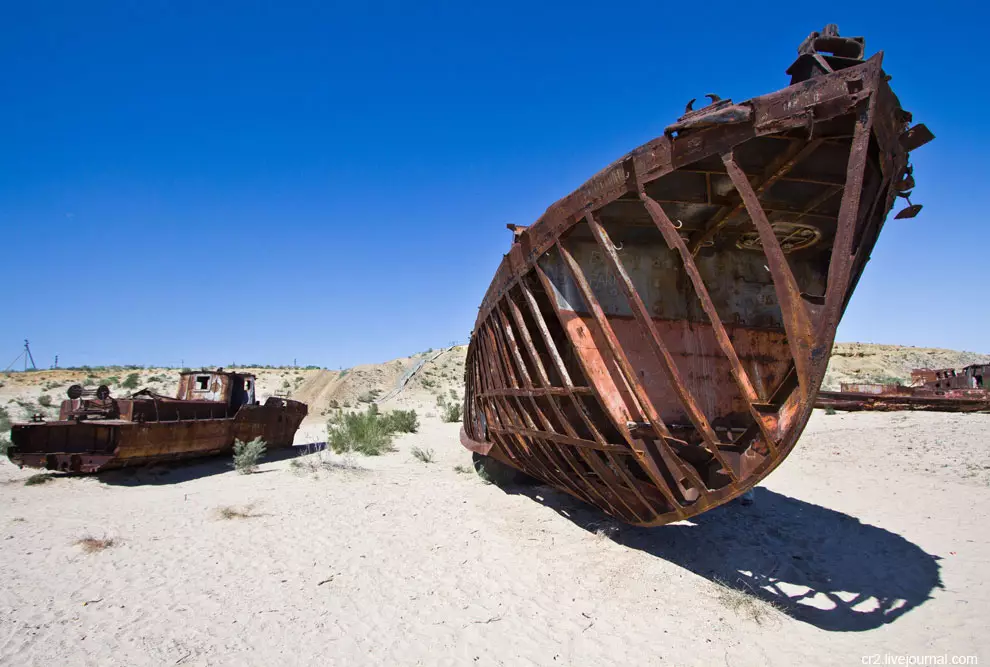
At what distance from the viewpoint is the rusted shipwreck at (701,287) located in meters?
3.65

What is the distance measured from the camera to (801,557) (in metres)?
6.69

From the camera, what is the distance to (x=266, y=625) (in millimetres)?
4535

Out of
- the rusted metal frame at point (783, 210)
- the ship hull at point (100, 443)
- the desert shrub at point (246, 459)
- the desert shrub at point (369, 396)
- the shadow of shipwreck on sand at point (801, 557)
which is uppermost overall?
the rusted metal frame at point (783, 210)

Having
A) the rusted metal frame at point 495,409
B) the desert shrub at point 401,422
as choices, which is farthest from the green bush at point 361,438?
the rusted metal frame at point 495,409

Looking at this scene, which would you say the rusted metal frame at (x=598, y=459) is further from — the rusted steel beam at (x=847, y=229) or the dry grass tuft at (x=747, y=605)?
the rusted steel beam at (x=847, y=229)

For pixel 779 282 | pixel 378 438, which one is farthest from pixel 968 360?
pixel 779 282

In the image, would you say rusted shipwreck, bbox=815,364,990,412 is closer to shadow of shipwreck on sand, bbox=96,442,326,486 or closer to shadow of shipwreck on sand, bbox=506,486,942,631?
shadow of shipwreck on sand, bbox=506,486,942,631

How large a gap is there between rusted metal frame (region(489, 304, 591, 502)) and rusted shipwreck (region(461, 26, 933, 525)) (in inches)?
1.3

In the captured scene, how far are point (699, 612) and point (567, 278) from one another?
3.67 meters

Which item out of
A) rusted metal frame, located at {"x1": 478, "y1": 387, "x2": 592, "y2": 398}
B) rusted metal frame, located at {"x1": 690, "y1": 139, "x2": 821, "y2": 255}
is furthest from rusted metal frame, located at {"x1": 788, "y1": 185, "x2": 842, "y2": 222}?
rusted metal frame, located at {"x1": 478, "y1": 387, "x2": 592, "y2": 398}

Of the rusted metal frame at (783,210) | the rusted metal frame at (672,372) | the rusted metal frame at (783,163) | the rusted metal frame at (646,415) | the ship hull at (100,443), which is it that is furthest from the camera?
the ship hull at (100,443)

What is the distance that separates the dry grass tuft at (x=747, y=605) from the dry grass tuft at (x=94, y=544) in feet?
23.0

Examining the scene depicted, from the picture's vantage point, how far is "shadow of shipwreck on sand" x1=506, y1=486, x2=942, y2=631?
525 cm

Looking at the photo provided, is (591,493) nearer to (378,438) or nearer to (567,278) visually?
(567,278)
